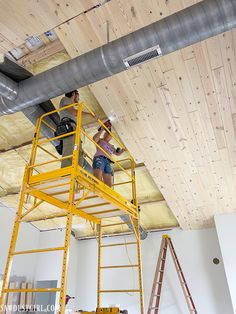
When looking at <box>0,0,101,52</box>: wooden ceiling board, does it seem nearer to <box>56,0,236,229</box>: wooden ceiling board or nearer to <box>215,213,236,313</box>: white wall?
<box>56,0,236,229</box>: wooden ceiling board

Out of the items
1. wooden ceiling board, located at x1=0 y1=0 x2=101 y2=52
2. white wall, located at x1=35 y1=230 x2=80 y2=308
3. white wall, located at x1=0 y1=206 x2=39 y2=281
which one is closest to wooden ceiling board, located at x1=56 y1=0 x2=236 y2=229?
wooden ceiling board, located at x1=0 y1=0 x2=101 y2=52

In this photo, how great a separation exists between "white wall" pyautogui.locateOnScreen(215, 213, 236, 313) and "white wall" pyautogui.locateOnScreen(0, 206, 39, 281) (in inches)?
174

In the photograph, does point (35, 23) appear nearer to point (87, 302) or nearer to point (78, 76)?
point (78, 76)

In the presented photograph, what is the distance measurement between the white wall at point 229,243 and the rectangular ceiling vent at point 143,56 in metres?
4.07

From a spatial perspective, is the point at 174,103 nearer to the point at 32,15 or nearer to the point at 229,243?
the point at 32,15

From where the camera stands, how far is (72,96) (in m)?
3.04

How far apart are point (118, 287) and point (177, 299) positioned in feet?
4.47

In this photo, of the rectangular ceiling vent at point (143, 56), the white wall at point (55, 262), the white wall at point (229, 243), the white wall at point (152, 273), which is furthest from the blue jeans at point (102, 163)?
the white wall at point (55, 262)

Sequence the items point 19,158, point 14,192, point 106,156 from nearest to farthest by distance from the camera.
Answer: point 106,156 < point 19,158 < point 14,192

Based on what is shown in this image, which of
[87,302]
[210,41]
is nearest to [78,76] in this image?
[210,41]

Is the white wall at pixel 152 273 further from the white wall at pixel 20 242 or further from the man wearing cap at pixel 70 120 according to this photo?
the man wearing cap at pixel 70 120

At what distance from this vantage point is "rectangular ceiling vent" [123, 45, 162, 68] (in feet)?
7.17

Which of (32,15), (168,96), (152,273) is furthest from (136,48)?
(152,273)

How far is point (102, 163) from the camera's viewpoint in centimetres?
Result: 333
